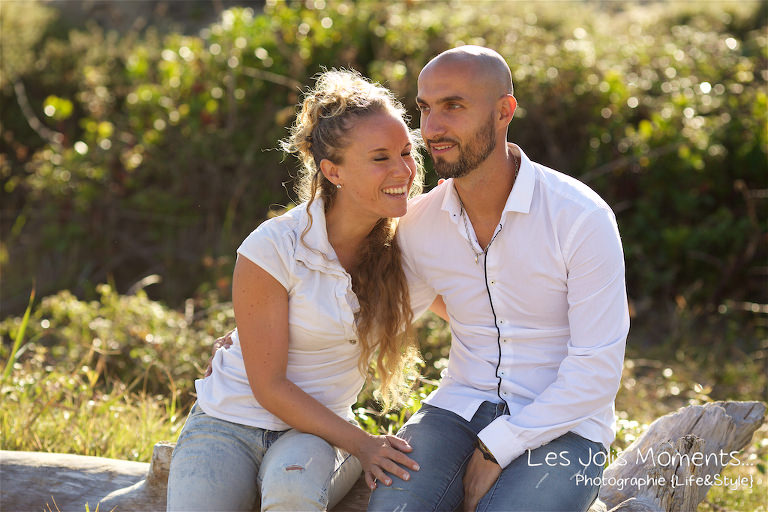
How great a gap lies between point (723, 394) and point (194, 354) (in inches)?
139

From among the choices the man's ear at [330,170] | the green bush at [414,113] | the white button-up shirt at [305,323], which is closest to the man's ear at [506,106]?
the man's ear at [330,170]

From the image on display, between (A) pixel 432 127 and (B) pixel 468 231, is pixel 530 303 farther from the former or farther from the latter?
(A) pixel 432 127

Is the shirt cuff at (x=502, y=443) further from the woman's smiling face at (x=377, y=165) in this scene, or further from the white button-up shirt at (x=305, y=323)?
the woman's smiling face at (x=377, y=165)

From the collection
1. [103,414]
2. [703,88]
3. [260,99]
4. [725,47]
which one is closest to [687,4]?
[725,47]

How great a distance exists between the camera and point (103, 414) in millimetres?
4402

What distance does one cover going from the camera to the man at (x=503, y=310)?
2885mm

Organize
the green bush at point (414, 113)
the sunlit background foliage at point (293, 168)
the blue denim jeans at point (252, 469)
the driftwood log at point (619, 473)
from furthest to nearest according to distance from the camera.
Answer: the green bush at point (414, 113), the sunlit background foliage at point (293, 168), the driftwood log at point (619, 473), the blue denim jeans at point (252, 469)

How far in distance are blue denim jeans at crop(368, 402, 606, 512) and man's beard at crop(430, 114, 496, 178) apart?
2.94 ft

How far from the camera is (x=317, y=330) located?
9.89 feet

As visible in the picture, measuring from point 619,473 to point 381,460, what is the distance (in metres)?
1.11

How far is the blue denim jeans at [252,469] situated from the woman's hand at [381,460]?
110mm

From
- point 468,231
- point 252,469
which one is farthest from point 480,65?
point 252,469

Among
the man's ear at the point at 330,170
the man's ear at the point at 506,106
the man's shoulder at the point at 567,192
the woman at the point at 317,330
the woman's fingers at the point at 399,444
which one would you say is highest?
the man's ear at the point at 506,106

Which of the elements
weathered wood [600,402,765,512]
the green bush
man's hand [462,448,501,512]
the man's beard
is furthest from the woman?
the green bush
